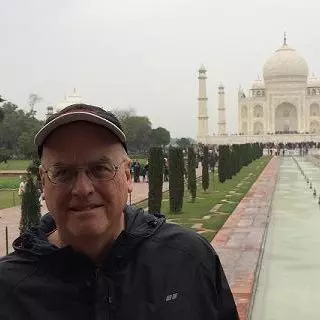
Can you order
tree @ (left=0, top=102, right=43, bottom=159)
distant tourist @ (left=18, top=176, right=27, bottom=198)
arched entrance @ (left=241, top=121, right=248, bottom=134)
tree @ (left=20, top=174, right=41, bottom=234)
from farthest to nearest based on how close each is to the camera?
arched entrance @ (left=241, top=121, right=248, bottom=134), tree @ (left=0, top=102, right=43, bottom=159), distant tourist @ (left=18, top=176, right=27, bottom=198), tree @ (left=20, top=174, right=41, bottom=234)

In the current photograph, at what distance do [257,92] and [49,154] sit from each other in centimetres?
5421

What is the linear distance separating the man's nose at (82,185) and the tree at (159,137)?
1563 inches

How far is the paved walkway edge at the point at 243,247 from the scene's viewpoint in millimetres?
3648

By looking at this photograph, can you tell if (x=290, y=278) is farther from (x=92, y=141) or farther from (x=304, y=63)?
(x=304, y=63)

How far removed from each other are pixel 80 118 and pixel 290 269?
393 cm

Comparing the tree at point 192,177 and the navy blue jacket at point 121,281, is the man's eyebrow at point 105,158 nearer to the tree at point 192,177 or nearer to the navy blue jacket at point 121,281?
the navy blue jacket at point 121,281

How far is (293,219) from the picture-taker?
7887mm

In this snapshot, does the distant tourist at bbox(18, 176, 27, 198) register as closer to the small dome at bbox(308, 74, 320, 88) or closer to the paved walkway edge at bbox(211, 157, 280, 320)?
the paved walkway edge at bbox(211, 157, 280, 320)

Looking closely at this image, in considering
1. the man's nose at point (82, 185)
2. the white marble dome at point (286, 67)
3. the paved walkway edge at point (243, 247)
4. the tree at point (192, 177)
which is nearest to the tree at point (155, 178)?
the paved walkway edge at point (243, 247)

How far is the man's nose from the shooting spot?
1042 mm

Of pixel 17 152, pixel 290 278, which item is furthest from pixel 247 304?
pixel 17 152

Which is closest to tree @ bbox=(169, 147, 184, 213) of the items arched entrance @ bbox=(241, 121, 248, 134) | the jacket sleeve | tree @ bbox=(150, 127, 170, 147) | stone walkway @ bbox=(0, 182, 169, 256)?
stone walkway @ bbox=(0, 182, 169, 256)

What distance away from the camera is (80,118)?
1.03m

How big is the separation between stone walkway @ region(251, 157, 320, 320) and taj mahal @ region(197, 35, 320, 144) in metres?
40.4
